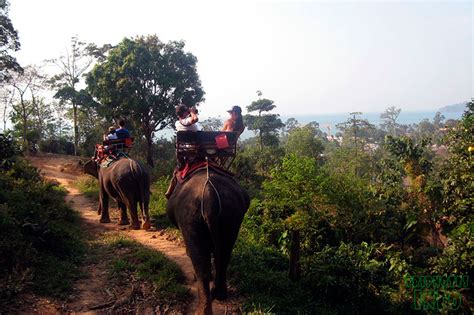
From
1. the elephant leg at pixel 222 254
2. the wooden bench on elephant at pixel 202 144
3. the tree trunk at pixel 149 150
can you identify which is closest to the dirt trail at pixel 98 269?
the elephant leg at pixel 222 254

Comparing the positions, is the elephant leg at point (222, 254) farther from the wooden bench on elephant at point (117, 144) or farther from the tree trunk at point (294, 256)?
the wooden bench on elephant at point (117, 144)

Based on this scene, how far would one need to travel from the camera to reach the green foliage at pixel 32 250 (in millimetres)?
5246

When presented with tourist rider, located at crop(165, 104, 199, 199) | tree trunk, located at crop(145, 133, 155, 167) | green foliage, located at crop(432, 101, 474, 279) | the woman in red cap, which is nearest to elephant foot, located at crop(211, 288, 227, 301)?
tourist rider, located at crop(165, 104, 199, 199)

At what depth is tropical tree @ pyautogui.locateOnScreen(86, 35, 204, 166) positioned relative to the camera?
63.6ft

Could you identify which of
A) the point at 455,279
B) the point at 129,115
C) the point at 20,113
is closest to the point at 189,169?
the point at 455,279

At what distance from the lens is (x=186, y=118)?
231 inches

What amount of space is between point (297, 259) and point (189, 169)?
2948 mm

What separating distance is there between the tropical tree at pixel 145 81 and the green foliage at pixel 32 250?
11.4m

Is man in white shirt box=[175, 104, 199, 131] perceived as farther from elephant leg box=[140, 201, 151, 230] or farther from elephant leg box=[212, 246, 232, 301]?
elephant leg box=[140, 201, 151, 230]

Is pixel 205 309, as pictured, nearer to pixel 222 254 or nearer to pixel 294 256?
pixel 222 254

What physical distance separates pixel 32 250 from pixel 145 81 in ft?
49.7

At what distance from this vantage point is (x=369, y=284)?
712 cm

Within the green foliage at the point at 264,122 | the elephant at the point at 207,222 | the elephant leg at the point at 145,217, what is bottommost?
the elephant leg at the point at 145,217

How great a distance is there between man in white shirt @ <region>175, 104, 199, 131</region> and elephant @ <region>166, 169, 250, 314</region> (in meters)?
1.08
